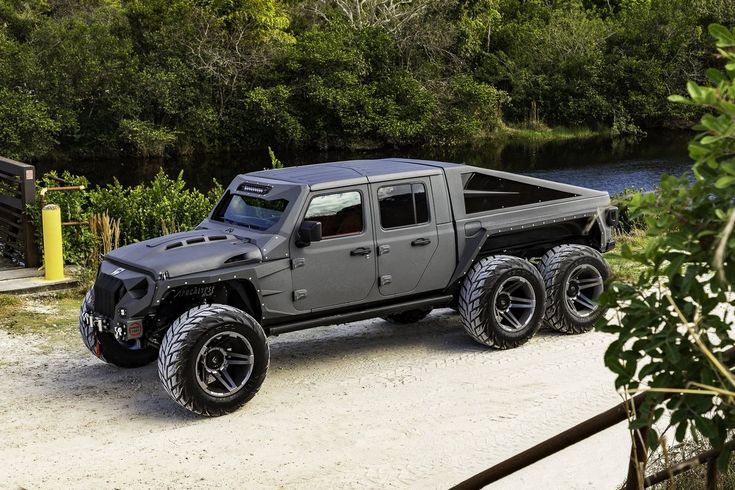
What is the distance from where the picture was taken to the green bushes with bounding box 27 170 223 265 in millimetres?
14367

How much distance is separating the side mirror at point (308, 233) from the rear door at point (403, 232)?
30.0 inches

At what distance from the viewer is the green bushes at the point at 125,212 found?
14367mm

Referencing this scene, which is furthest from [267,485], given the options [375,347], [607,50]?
[607,50]

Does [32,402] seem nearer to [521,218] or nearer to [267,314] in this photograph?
[267,314]

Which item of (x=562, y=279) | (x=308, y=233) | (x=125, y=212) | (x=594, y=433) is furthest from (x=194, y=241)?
(x=594, y=433)

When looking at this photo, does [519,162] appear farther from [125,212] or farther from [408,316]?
[408,316]

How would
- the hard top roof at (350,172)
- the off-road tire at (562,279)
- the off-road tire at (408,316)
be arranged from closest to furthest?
the hard top roof at (350,172) < the off-road tire at (562,279) < the off-road tire at (408,316)

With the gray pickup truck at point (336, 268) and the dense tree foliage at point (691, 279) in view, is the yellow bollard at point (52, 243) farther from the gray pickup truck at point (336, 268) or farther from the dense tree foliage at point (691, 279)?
the dense tree foliage at point (691, 279)

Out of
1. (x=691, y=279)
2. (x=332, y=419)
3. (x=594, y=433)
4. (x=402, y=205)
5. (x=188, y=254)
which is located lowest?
(x=332, y=419)

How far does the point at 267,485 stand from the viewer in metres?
7.54

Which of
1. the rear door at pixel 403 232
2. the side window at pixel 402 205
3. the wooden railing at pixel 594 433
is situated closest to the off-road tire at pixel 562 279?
the rear door at pixel 403 232

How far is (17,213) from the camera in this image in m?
14.5

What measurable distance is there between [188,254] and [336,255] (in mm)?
1356

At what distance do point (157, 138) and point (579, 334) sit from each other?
33.2m
